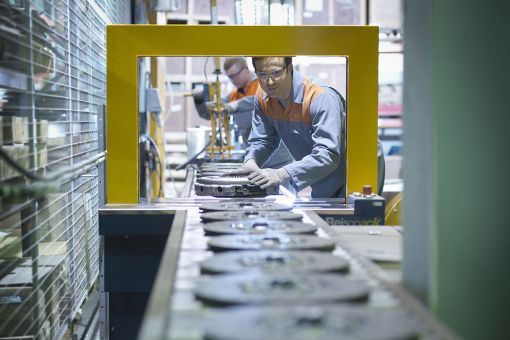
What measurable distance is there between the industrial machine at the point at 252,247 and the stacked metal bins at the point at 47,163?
→ 1.03 ft

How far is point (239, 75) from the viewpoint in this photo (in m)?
6.77

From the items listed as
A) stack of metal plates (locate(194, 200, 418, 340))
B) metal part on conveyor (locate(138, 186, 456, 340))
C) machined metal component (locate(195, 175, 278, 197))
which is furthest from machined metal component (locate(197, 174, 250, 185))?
stack of metal plates (locate(194, 200, 418, 340))

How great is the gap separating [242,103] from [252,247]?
4.19 meters

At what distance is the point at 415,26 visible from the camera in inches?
65.4

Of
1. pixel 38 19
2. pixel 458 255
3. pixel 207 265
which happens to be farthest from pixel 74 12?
pixel 458 255

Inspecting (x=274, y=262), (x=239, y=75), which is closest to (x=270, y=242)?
(x=274, y=262)

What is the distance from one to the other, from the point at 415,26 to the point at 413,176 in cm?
34

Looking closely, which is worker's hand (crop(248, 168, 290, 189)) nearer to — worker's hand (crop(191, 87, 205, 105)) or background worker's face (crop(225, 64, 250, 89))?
worker's hand (crop(191, 87, 205, 105))

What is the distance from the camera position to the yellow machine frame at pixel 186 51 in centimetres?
348

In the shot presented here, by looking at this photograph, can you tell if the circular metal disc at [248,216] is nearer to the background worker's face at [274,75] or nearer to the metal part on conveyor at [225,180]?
the metal part on conveyor at [225,180]

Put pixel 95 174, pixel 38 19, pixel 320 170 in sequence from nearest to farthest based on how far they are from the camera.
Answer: pixel 38 19, pixel 320 170, pixel 95 174

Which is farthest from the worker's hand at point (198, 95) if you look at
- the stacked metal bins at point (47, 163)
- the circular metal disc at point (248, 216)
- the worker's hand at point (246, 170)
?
the circular metal disc at point (248, 216)

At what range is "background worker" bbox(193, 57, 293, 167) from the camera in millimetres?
4949

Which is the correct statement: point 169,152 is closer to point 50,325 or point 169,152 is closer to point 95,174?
point 95,174
